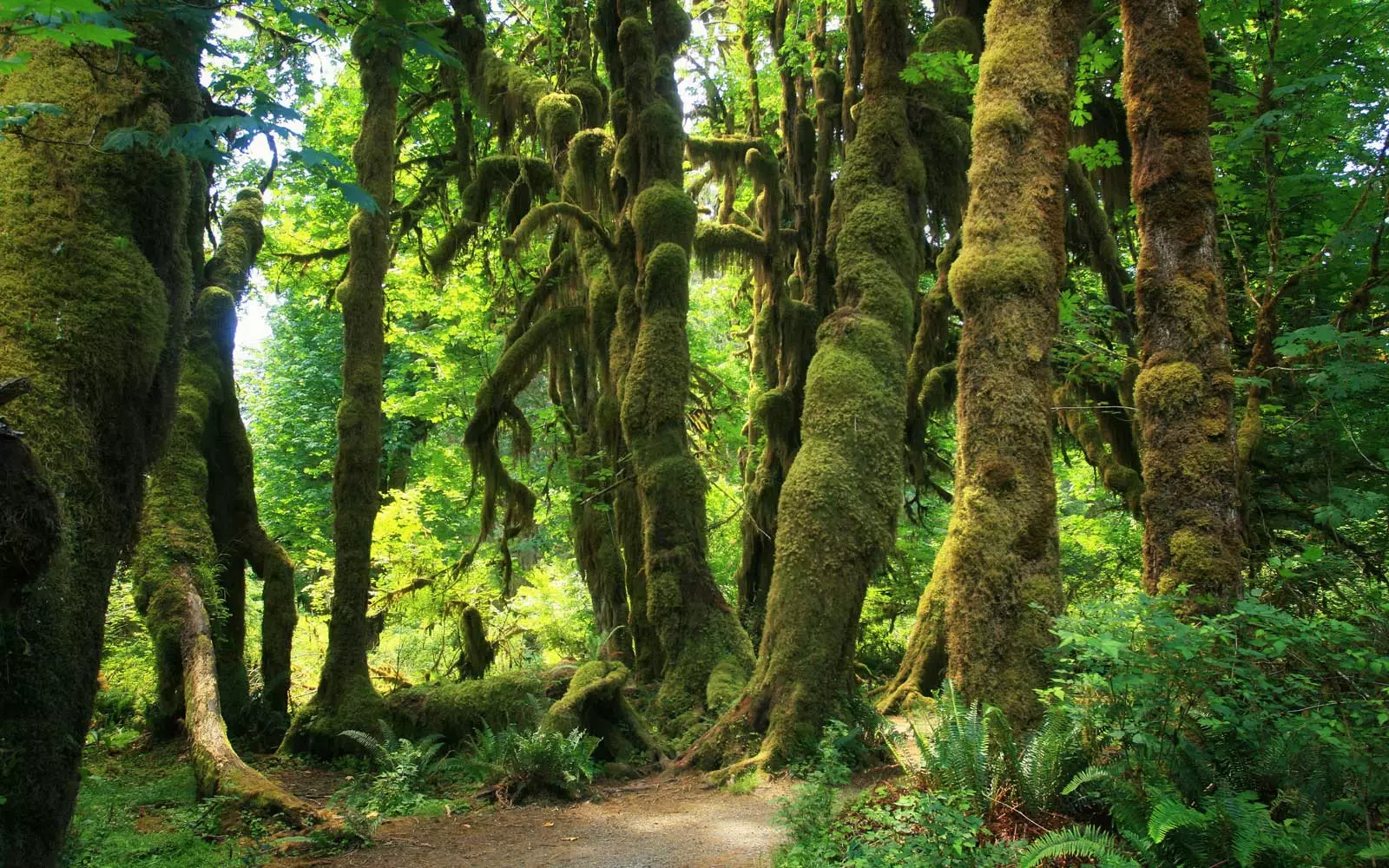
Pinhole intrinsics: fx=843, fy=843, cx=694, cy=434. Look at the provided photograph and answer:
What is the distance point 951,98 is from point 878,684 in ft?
27.4

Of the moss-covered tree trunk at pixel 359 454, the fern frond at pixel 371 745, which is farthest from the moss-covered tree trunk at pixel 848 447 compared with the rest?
the moss-covered tree trunk at pixel 359 454

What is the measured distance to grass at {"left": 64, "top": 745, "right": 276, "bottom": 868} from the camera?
5.71 m

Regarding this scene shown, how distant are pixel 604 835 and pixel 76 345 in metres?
5.12

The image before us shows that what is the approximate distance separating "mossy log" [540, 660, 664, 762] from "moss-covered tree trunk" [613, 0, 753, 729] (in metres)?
0.61

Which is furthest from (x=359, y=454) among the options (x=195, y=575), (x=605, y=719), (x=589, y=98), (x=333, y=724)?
(x=589, y=98)

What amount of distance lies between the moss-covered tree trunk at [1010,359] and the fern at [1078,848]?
4.10 ft

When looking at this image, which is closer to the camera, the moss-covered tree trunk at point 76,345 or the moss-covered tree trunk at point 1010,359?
the moss-covered tree trunk at point 76,345

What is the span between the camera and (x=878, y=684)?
41.4 ft

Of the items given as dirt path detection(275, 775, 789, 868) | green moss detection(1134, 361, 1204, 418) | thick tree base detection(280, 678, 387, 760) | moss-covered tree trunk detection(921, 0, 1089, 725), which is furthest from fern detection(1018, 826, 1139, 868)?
thick tree base detection(280, 678, 387, 760)

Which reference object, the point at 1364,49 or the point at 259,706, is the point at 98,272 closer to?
the point at 259,706

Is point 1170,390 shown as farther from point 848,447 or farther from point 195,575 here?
point 195,575

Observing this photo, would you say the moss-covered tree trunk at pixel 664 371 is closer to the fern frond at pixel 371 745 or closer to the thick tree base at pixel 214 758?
the fern frond at pixel 371 745

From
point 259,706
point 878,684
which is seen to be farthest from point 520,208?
point 878,684

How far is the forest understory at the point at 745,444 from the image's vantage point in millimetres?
3812
